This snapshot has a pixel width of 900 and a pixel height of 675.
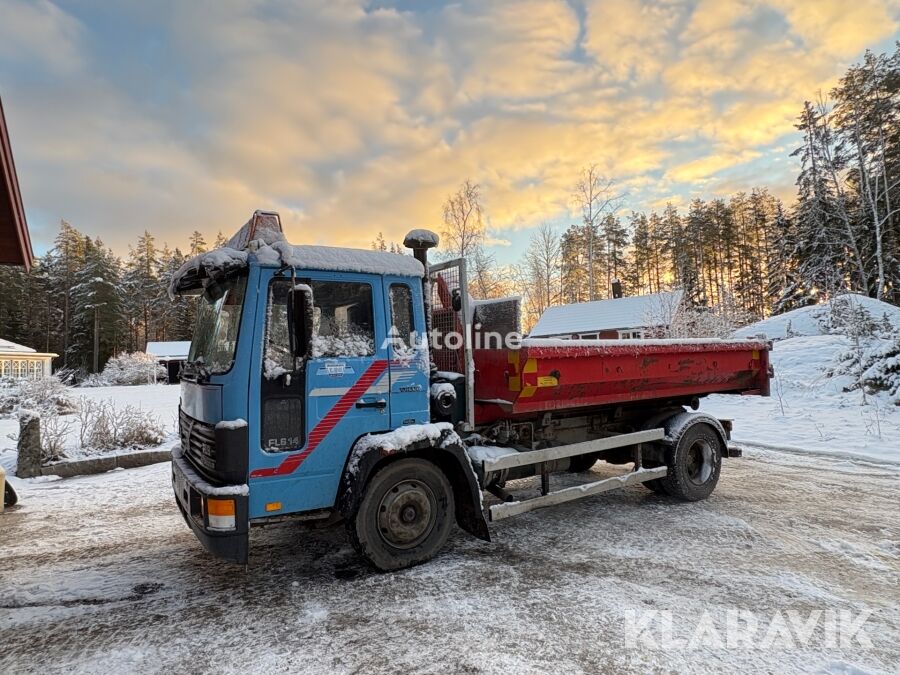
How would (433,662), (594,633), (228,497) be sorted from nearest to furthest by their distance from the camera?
1. (433,662)
2. (594,633)
3. (228,497)

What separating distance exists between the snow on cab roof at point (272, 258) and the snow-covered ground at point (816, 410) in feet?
28.2

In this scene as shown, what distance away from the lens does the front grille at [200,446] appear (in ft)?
11.3

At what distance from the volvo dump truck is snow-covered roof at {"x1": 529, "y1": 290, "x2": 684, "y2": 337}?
72.3 ft

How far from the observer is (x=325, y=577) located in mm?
3934

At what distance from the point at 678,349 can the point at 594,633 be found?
3.48 meters

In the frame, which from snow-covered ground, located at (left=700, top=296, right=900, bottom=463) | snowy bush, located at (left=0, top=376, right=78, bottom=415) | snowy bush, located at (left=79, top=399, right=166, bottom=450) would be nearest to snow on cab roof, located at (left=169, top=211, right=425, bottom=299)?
snowy bush, located at (left=79, top=399, right=166, bottom=450)

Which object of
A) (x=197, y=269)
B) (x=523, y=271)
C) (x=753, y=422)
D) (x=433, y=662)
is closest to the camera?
(x=433, y=662)

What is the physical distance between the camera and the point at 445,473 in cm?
423

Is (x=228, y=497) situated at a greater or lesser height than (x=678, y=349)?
lesser

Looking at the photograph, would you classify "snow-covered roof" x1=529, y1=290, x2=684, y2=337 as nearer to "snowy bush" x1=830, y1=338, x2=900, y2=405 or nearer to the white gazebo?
"snowy bush" x1=830, y1=338, x2=900, y2=405

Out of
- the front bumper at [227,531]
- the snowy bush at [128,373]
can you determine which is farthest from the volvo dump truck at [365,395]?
the snowy bush at [128,373]

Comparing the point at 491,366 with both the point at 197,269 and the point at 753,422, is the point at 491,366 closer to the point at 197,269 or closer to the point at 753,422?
the point at 197,269

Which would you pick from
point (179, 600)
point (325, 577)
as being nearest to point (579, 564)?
point (325, 577)

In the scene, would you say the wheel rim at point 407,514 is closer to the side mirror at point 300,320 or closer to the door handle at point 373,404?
the door handle at point 373,404
